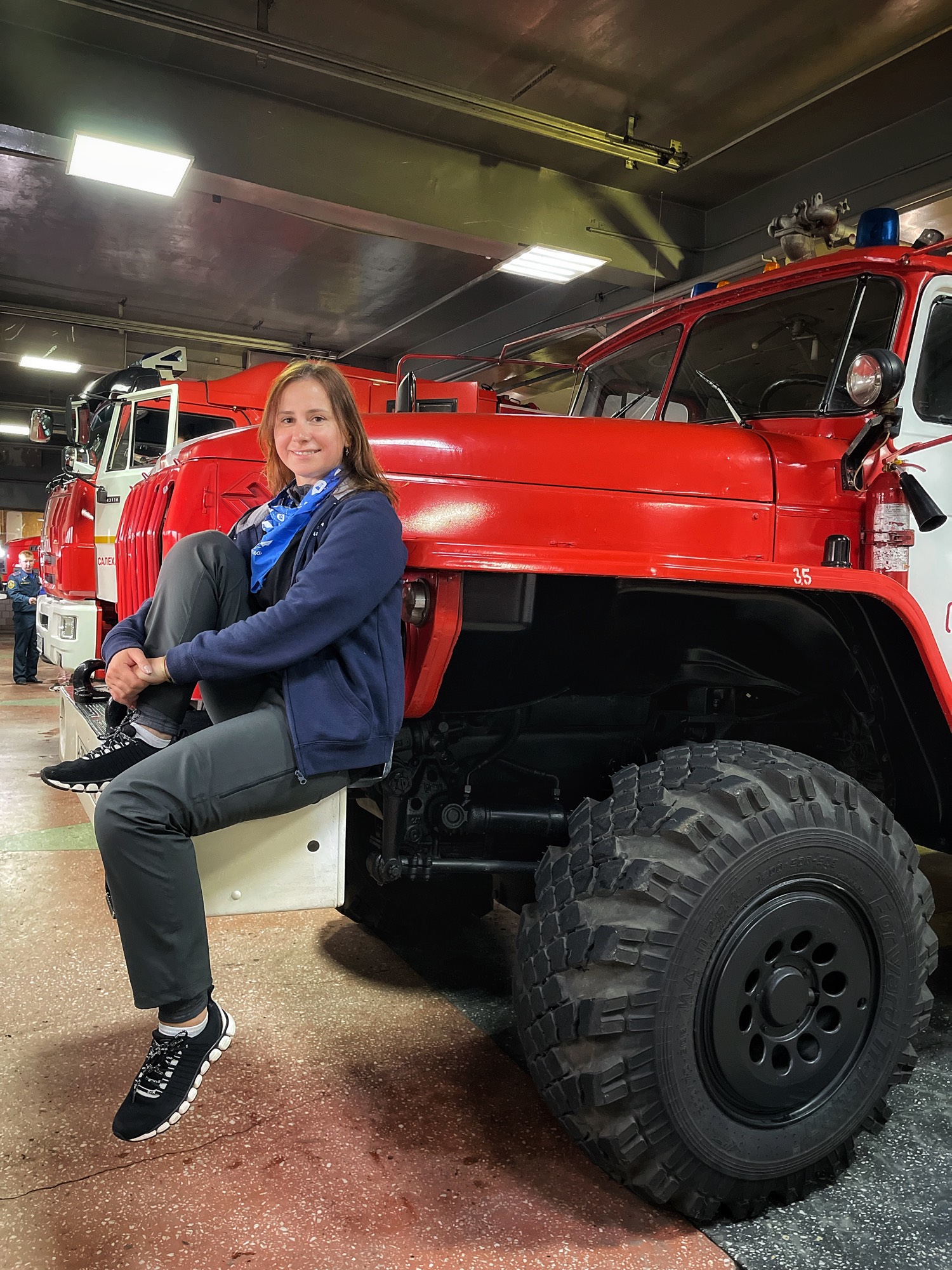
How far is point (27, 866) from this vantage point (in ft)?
14.7

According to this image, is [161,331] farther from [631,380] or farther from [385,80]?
[631,380]

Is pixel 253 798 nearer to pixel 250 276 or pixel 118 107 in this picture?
pixel 118 107

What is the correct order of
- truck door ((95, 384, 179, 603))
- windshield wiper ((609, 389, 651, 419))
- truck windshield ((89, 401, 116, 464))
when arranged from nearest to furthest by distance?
windshield wiper ((609, 389, 651, 419)) < truck door ((95, 384, 179, 603)) < truck windshield ((89, 401, 116, 464))

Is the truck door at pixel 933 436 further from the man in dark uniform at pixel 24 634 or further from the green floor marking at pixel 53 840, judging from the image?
the man in dark uniform at pixel 24 634

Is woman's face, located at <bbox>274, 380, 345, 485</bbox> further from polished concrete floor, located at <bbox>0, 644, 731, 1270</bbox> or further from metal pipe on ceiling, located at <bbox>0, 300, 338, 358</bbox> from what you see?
metal pipe on ceiling, located at <bbox>0, 300, 338, 358</bbox>

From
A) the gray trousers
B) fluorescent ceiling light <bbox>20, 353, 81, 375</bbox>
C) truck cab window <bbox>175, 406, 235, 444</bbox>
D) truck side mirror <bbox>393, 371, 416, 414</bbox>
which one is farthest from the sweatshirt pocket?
fluorescent ceiling light <bbox>20, 353, 81, 375</bbox>

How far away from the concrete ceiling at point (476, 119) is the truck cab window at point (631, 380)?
11.2 ft

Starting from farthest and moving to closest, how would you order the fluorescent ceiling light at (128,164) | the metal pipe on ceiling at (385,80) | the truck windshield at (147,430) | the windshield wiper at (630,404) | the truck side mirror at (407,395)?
the truck windshield at (147,430), the fluorescent ceiling light at (128,164), the metal pipe on ceiling at (385,80), the windshield wiper at (630,404), the truck side mirror at (407,395)

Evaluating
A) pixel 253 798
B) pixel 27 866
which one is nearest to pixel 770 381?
pixel 253 798

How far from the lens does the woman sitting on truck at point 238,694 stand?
1.94 meters

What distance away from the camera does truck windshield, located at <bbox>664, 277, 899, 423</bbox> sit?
2.84 meters

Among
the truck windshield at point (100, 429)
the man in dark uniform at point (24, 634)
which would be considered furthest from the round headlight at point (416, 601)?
the man in dark uniform at point (24, 634)

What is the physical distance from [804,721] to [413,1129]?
1.62 metres

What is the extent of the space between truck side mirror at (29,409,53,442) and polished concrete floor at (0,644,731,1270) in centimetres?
609
